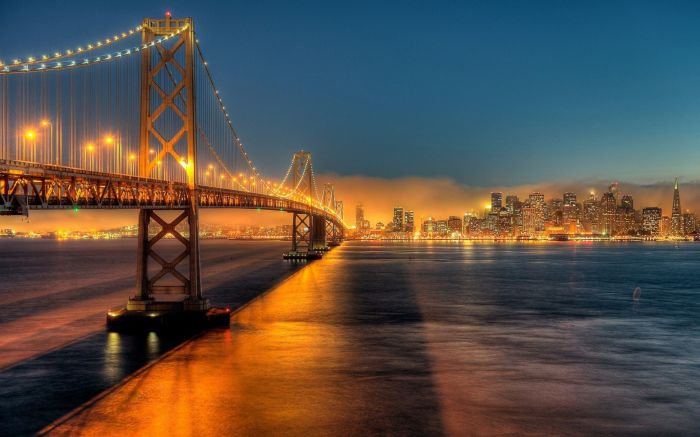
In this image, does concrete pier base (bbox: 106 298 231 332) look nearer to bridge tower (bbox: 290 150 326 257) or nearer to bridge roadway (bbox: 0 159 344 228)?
bridge roadway (bbox: 0 159 344 228)

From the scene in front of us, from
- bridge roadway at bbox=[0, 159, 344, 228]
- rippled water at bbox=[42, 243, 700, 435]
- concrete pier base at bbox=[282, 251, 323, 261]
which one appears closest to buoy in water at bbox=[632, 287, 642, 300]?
rippled water at bbox=[42, 243, 700, 435]

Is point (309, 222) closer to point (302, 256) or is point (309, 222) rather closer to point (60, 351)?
point (302, 256)

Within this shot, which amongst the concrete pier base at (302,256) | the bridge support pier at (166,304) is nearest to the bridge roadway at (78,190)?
the bridge support pier at (166,304)

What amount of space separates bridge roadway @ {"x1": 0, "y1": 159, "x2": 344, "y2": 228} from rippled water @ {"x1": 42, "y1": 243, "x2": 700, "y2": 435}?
22.6ft

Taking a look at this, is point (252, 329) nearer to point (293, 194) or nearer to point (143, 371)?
point (143, 371)

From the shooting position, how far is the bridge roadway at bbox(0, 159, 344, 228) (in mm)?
22984

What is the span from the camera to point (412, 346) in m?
31.7

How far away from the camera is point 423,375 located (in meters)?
24.6

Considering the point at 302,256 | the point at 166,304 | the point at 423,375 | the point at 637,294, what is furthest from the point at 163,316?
the point at 302,256

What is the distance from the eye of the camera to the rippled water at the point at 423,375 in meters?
18.2

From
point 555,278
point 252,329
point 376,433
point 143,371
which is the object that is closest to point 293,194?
point 555,278

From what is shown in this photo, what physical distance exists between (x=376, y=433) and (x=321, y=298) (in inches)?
1507

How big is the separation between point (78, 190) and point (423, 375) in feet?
50.3

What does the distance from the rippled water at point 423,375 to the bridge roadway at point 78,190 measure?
688 cm
